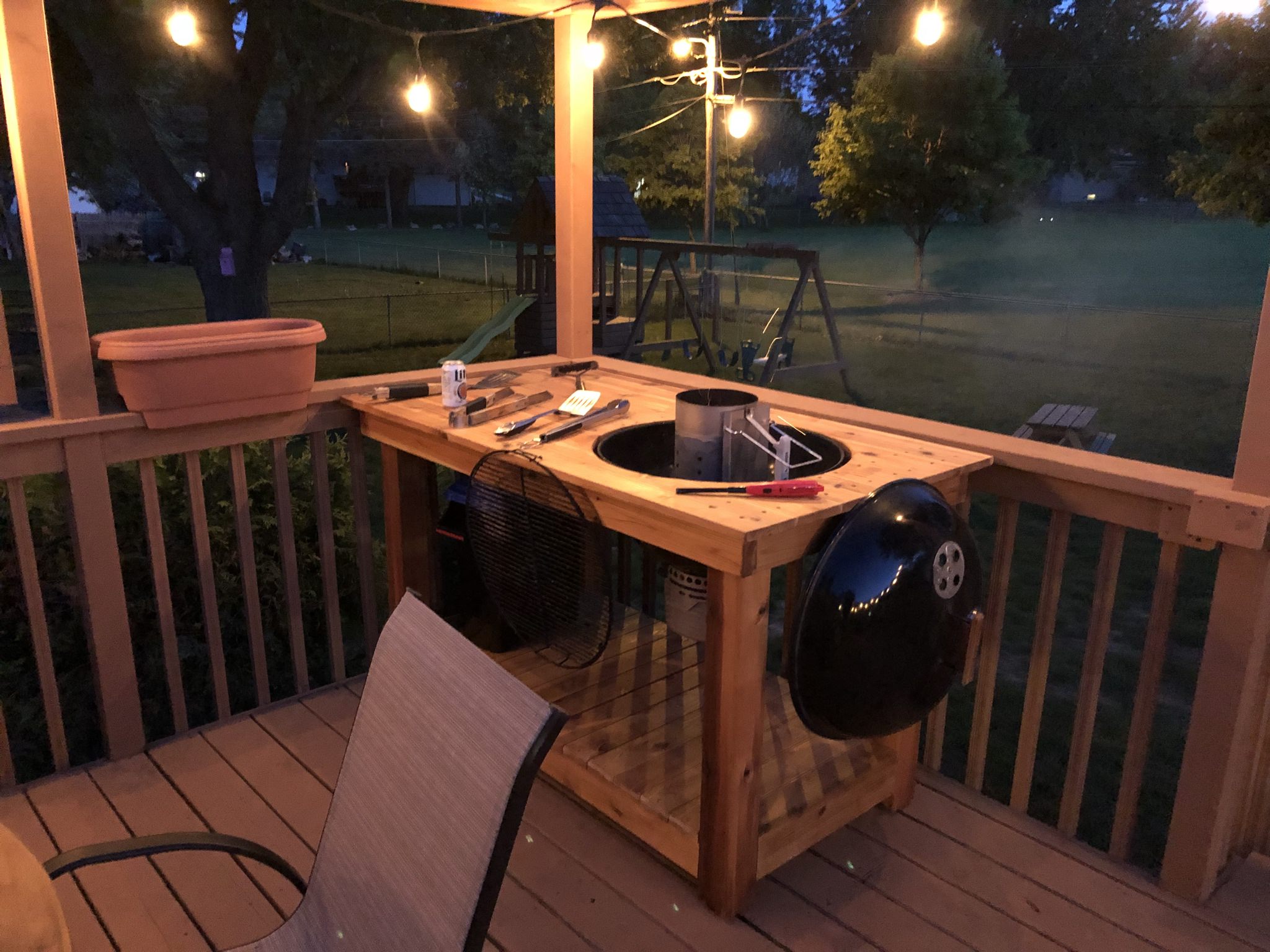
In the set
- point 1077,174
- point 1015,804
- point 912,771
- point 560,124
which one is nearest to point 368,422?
point 560,124

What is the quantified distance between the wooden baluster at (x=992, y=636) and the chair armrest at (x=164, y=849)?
155 cm

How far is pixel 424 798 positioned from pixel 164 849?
13.8 inches

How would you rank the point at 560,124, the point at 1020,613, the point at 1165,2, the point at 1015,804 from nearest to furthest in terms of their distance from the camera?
the point at 1015,804
the point at 560,124
the point at 1020,613
the point at 1165,2

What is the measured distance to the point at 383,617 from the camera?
3.63 m

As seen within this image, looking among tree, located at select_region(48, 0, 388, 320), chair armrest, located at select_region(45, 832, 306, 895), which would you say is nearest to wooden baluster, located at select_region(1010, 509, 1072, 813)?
chair armrest, located at select_region(45, 832, 306, 895)

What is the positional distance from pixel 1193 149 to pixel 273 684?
42.2ft

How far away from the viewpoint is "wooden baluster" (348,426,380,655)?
2.70 m

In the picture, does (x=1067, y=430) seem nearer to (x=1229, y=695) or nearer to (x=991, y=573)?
(x=991, y=573)

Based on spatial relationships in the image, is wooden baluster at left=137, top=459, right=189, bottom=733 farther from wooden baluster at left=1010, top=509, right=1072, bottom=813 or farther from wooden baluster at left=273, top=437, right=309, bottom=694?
wooden baluster at left=1010, top=509, right=1072, bottom=813

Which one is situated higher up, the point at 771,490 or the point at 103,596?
the point at 771,490

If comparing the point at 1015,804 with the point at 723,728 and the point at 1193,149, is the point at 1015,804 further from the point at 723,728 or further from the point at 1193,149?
the point at 1193,149

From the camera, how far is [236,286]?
29.0 feet

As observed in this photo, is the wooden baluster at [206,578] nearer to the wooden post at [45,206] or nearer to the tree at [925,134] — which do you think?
the wooden post at [45,206]

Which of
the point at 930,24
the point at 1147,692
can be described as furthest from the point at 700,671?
the point at 930,24
